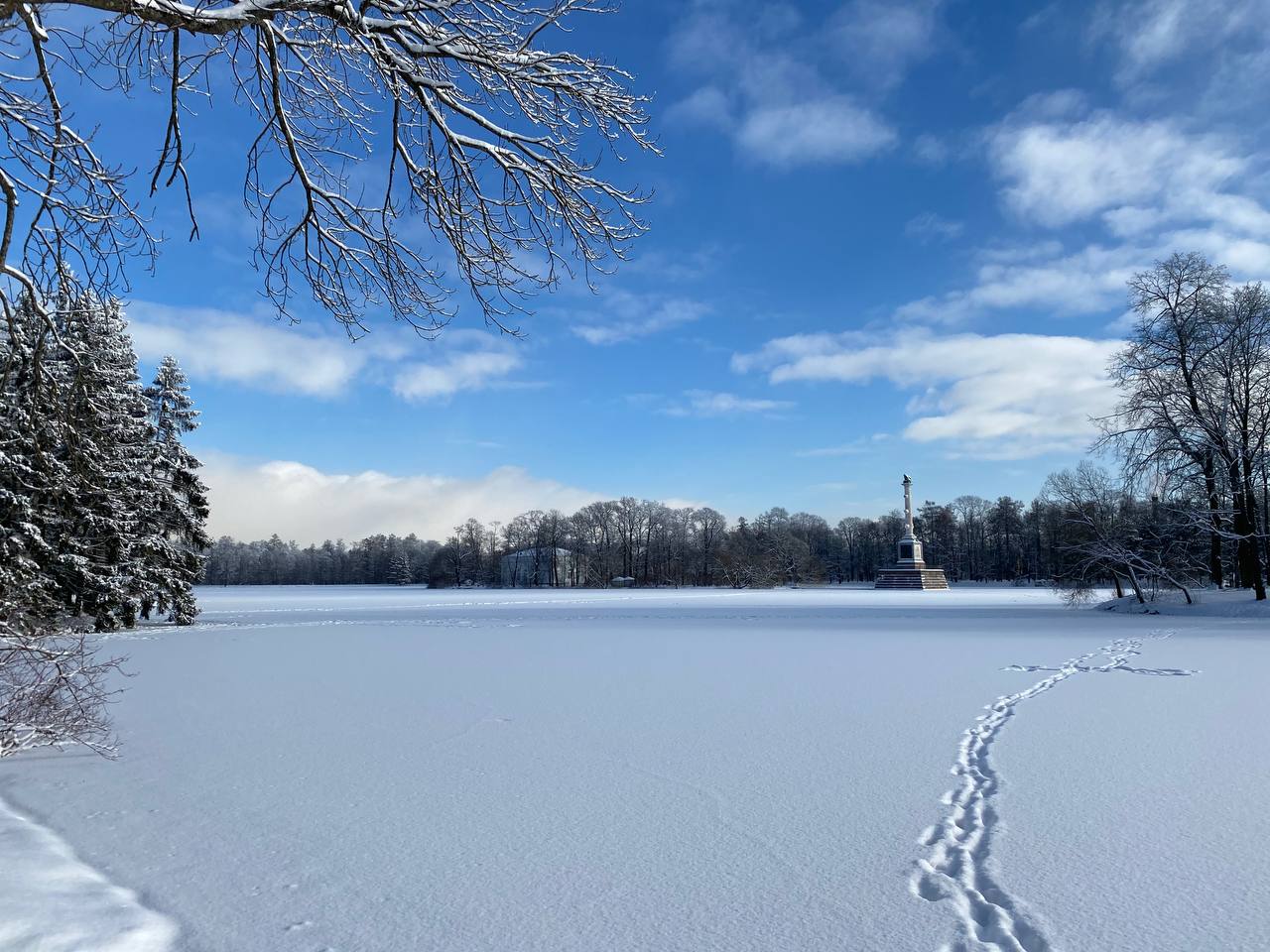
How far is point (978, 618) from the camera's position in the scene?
887 inches

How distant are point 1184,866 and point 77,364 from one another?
6.27 m

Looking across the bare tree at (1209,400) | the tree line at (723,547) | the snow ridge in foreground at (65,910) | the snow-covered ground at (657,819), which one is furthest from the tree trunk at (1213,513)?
the tree line at (723,547)

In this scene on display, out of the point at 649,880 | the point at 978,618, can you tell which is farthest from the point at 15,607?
the point at 978,618

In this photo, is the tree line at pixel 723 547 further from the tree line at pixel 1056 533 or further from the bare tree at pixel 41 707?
the bare tree at pixel 41 707

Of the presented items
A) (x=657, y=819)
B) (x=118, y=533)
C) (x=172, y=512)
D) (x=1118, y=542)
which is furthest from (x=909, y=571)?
(x=657, y=819)

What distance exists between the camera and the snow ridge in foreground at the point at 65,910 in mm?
2848

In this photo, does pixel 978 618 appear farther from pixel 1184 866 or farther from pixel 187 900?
pixel 187 900

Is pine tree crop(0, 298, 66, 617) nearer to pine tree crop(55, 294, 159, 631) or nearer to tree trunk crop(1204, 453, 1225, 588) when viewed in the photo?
pine tree crop(55, 294, 159, 631)

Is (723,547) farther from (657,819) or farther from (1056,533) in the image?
(657,819)

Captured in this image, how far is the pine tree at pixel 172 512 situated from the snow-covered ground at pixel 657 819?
1553 centimetres

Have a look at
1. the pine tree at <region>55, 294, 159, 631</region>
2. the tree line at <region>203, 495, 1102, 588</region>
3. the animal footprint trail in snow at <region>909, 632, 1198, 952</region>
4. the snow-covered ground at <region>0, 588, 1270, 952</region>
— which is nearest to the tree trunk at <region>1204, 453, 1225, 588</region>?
the snow-covered ground at <region>0, 588, 1270, 952</region>

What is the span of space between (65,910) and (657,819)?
2625mm

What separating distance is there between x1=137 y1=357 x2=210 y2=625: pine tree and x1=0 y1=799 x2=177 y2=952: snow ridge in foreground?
20844 millimetres

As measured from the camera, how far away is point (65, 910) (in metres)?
3.11
